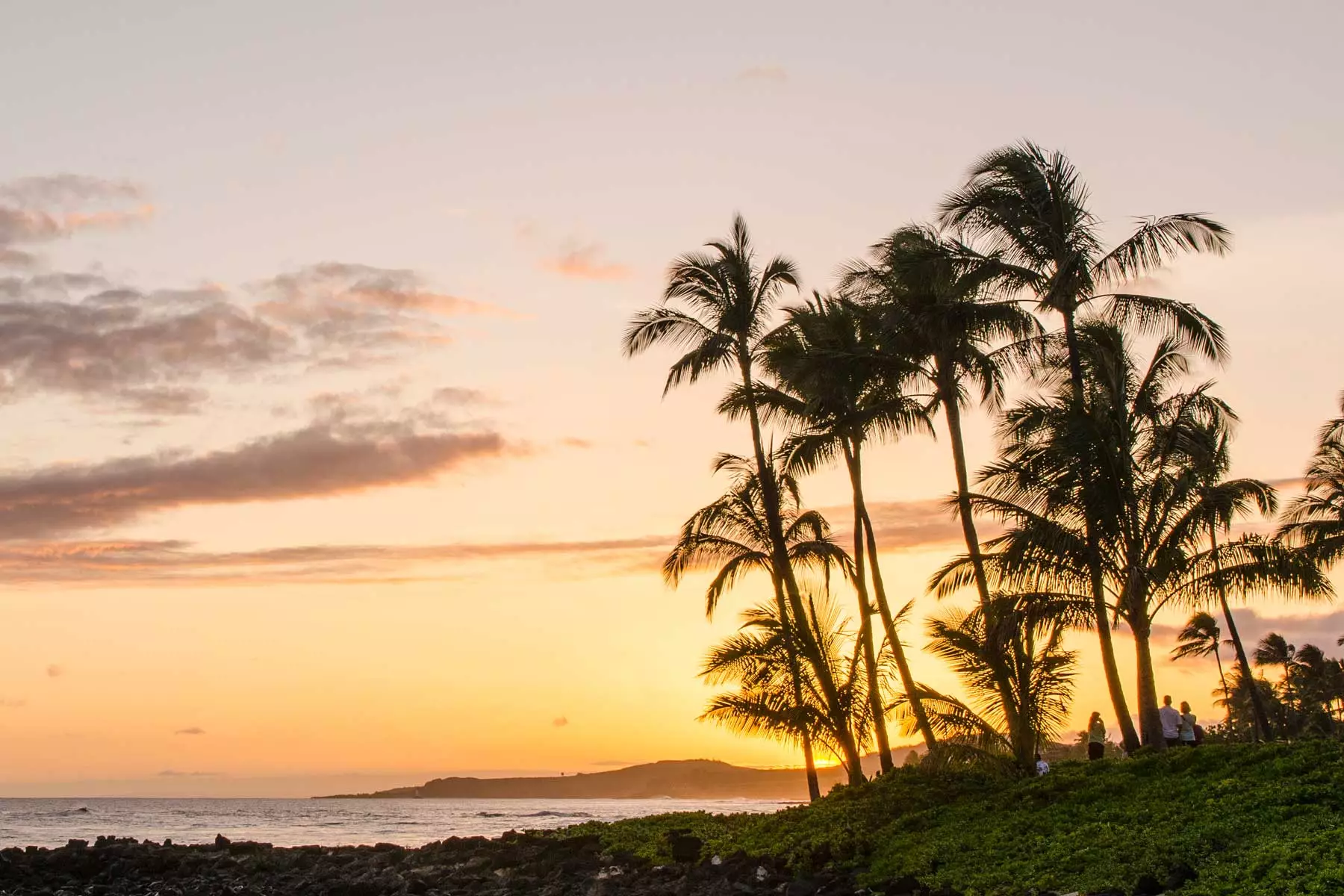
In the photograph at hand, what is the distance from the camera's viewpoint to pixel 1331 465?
1772 inches

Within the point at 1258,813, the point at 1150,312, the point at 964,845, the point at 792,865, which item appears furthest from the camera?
the point at 1150,312

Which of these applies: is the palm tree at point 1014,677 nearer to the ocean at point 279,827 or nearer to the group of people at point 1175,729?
the group of people at point 1175,729

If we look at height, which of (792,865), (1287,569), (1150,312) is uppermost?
(1150,312)

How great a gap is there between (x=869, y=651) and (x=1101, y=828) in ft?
40.0

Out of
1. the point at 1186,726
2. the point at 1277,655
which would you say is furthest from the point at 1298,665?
the point at 1186,726

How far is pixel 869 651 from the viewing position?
29281 mm

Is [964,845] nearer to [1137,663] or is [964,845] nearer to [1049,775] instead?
[1049,775]

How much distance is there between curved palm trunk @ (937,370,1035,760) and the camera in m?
24.7

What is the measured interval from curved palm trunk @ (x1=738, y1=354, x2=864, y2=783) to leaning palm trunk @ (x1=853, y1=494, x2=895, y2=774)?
0.76m

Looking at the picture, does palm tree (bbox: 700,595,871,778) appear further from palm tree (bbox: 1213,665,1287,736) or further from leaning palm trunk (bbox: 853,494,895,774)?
palm tree (bbox: 1213,665,1287,736)

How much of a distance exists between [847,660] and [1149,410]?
9592mm

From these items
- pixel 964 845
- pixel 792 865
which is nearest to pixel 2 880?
pixel 792 865

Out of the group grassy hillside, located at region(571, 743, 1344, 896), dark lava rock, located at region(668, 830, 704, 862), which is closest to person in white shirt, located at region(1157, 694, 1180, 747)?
grassy hillside, located at region(571, 743, 1344, 896)

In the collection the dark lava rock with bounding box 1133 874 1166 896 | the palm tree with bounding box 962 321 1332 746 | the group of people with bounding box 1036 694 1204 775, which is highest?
the palm tree with bounding box 962 321 1332 746
